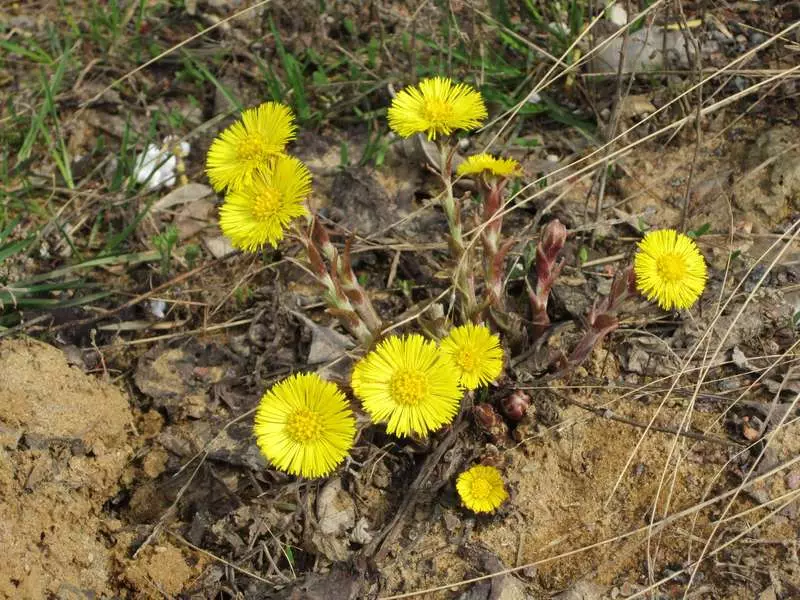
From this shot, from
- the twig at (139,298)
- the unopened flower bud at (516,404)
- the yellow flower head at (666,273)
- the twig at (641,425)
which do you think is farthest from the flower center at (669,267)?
the twig at (139,298)

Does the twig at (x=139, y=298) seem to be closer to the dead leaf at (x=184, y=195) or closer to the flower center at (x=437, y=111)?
the dead leaf at (x=184, y=195)

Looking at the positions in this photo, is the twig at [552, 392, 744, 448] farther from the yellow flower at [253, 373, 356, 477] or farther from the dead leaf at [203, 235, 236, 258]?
the dead leaf at [203, 235, 236, 258]

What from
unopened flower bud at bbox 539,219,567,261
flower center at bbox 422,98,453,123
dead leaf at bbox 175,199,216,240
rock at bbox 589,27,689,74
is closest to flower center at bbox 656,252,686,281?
unopened flower bud at bbox 539,219,567,261

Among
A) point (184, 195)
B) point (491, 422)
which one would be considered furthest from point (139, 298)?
point (491, 422)

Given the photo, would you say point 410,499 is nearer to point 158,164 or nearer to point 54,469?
point 54,469

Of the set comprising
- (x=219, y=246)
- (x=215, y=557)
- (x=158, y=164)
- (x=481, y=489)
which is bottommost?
(x=215, y=557)

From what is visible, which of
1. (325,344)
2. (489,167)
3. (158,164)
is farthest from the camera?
(158,164)
